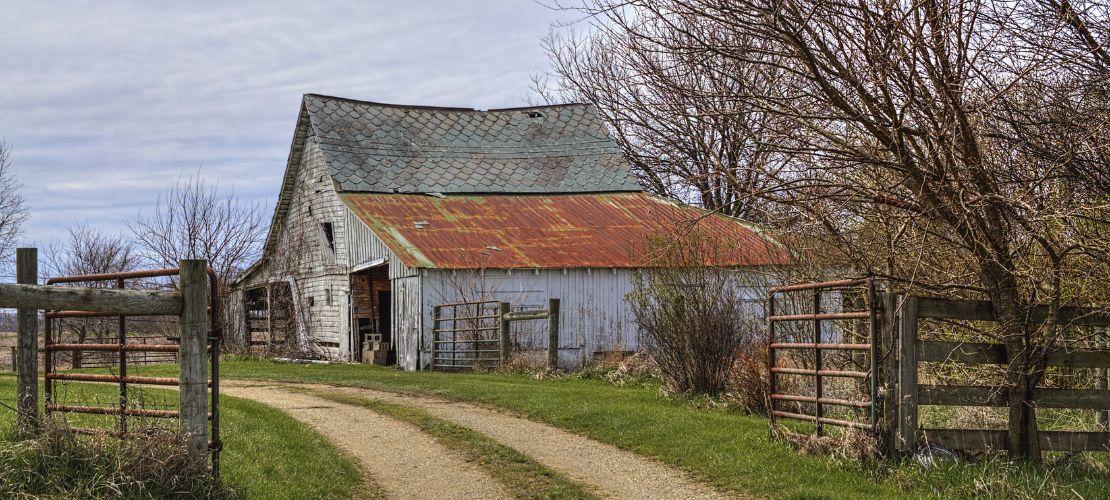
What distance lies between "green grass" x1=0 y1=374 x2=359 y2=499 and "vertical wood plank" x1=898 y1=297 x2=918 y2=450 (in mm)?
4819

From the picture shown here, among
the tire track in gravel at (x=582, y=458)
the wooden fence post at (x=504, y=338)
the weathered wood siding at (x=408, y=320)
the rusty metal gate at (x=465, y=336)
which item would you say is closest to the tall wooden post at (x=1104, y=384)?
the tire track in gravel at (x=582, y=458)

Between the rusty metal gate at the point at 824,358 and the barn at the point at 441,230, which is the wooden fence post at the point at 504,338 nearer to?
the barn at the point at 441,230

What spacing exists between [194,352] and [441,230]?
18280mm

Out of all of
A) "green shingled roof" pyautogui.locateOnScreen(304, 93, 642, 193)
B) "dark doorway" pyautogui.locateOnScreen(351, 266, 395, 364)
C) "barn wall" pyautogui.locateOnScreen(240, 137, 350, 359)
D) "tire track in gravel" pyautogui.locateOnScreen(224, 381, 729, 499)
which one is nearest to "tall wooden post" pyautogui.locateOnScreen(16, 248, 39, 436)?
"tire track in gravel" pyautogui.locateOnScreen(224, 381, 729, 499)

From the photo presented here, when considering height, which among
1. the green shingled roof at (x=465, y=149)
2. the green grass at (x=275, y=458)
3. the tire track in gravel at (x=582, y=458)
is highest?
the green shingled roof at (x=465, y=149)

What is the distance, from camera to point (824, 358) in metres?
13.1

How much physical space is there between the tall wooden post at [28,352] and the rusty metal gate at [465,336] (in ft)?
45.8

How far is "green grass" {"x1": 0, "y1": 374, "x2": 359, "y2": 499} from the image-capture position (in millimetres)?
8203

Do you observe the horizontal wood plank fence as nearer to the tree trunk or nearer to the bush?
the tree trunk

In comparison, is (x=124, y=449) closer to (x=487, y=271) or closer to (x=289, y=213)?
(x=487, y=271)

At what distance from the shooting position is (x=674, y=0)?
326 inches

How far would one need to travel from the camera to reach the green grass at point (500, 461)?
886cm

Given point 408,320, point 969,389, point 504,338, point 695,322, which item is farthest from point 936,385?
point 408,320

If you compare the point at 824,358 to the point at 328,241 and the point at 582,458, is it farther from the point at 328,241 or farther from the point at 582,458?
the point at 328,241
